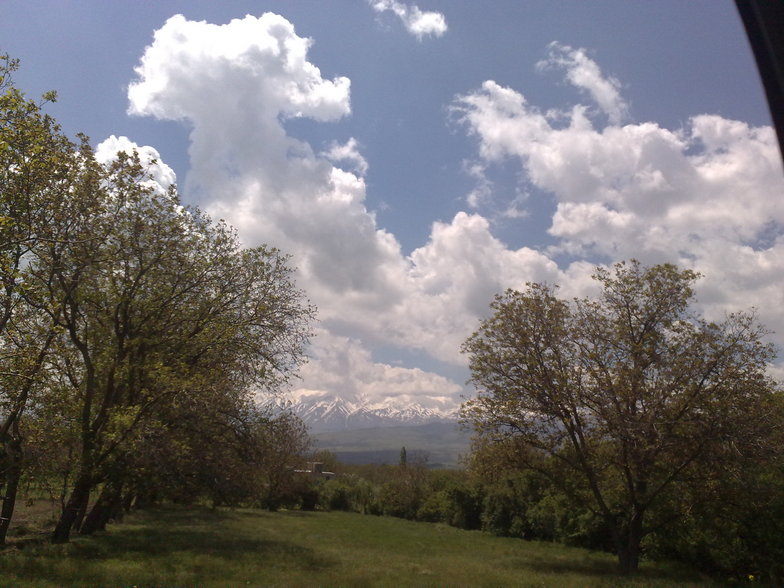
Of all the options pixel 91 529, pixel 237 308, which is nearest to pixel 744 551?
pixel 237 308

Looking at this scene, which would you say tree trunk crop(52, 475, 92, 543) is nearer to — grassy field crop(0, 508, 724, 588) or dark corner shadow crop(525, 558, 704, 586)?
grassy field crop(0, 508, 724, 588)

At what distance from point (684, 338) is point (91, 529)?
1252 inches

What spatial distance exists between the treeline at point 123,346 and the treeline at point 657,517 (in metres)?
13.2

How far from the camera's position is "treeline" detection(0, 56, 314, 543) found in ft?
64.1

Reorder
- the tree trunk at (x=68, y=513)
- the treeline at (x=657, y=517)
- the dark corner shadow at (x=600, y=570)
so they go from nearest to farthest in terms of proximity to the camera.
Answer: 1. the treeline at (x=657, y=517)
2. the tree trunk at (x=68, y=513)
3. the dark corner shadow at (x=600, y=570)

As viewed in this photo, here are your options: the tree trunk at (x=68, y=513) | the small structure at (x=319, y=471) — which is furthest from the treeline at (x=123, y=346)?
the small structure at (x=319, y=471)

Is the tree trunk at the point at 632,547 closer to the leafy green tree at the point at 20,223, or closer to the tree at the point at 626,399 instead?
the tree at the point at 626,399

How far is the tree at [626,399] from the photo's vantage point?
21469 millimetres

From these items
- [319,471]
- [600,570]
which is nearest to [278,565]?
[600,570]

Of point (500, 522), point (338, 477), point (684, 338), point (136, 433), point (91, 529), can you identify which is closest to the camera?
point (136, 433)

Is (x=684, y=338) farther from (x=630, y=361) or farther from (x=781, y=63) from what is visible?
(x=781, y=63)

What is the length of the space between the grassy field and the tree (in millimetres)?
4283

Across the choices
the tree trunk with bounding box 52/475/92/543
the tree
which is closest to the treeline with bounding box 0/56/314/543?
the tree trunk with bounding box 52/475/92/543

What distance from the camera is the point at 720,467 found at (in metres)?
20.9
